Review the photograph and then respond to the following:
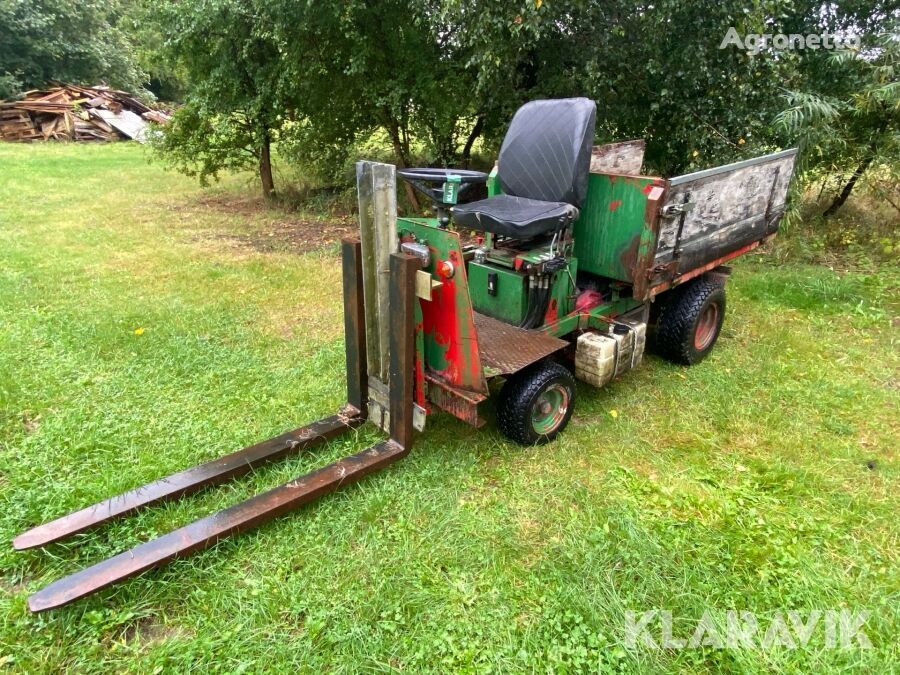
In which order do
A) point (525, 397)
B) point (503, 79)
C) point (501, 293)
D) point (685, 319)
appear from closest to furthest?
1. point (525, 397)
2. point (501, 293)
3. point (685, 319)
4. point (503, 79)

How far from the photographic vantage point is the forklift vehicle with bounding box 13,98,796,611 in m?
2.61

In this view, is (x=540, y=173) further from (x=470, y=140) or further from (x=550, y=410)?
(x=470, y=140)

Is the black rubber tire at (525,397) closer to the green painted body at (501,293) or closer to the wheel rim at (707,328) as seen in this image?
the green painted body at (501,293)

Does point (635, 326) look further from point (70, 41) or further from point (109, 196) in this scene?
point (70, 41)

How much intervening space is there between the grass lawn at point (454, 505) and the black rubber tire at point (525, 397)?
11 centimetres

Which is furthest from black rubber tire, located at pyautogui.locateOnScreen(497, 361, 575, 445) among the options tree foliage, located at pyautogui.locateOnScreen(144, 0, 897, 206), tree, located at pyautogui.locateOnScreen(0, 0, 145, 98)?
tree, located at pyautogui.locateOnScreen(0, 0, 145, 98)

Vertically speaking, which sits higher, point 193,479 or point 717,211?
point 717,211

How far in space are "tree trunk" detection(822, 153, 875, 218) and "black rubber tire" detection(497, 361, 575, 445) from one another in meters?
5.49

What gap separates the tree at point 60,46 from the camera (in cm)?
1894

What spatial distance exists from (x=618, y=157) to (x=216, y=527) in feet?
11.9

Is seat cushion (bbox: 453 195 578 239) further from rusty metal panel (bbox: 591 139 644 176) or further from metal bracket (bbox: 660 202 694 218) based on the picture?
rusty metal panel (bbox: 591 139 644 176)

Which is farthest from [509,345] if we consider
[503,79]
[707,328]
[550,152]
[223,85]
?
[223,85]

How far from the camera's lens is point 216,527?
2373mm

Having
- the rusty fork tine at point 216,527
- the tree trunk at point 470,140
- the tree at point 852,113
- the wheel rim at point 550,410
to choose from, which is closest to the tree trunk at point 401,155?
the tree trunk at point 470,140
